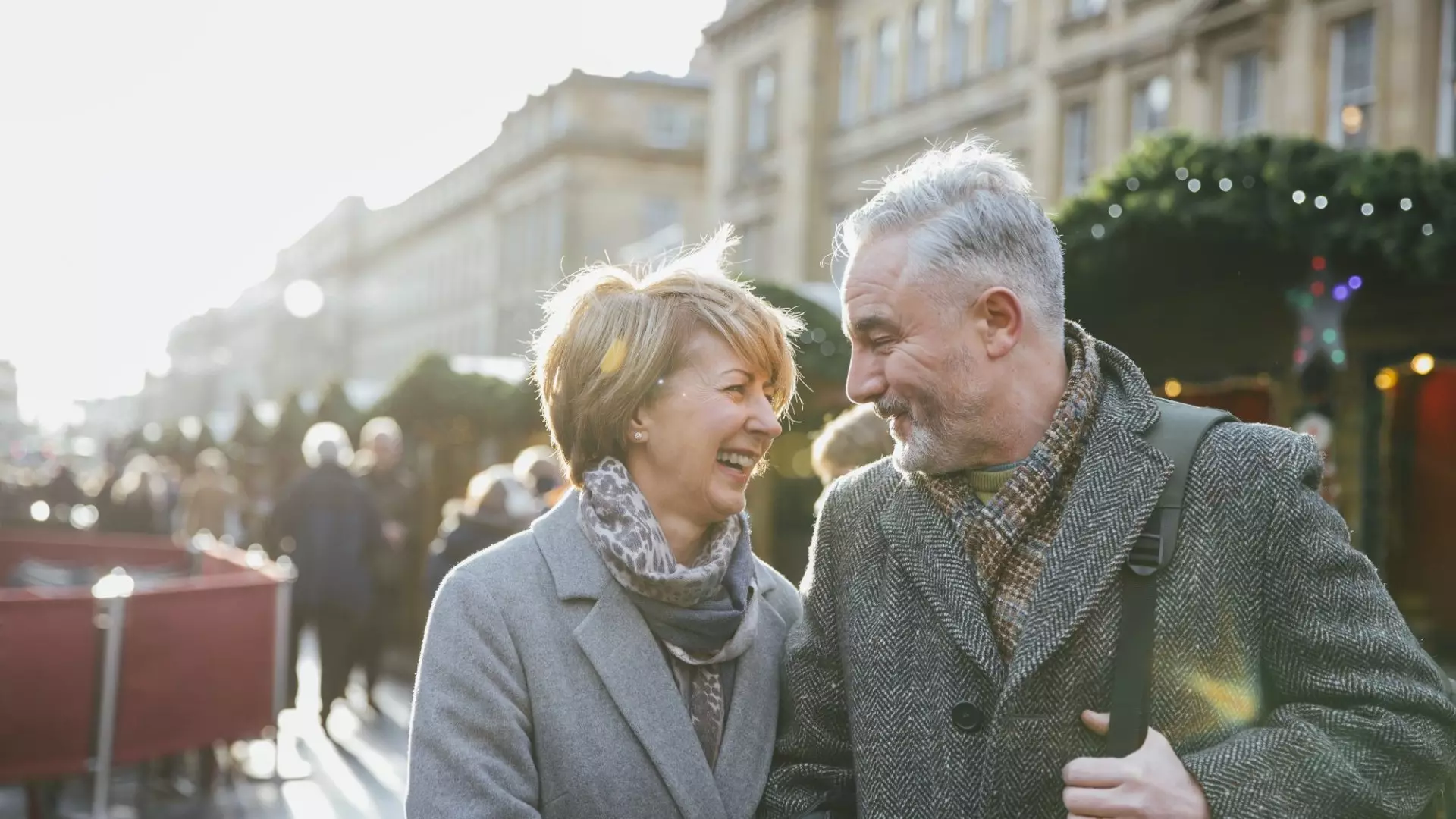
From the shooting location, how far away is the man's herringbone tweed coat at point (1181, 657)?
1.97m

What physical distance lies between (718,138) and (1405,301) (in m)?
22.6

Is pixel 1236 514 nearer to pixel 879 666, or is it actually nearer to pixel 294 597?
pixel 879 666

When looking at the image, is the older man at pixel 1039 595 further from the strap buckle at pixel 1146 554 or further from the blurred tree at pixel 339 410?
the blurred tree at pixel 339 410

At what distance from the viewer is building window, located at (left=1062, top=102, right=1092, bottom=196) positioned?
66.1 ft

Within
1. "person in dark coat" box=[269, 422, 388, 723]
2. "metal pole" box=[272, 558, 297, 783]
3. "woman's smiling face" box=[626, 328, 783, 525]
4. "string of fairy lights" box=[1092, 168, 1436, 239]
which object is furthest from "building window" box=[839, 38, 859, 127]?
"woman's smiling face" box=[626, 328, 783, 525]

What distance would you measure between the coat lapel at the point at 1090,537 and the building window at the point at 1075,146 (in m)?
18.7

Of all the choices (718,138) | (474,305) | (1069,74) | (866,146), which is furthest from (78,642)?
(474,305)

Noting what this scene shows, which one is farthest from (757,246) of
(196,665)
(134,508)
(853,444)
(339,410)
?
(853,444)

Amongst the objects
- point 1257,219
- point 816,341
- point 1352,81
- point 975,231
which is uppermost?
point 1352,81

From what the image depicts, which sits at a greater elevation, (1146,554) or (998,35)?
(998,35)

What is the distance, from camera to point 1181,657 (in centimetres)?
206

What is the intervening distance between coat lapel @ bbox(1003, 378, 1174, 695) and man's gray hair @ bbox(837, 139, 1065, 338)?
27 cm

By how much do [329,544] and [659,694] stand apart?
7.22m

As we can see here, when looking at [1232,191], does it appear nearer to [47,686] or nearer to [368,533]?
[368,533]
